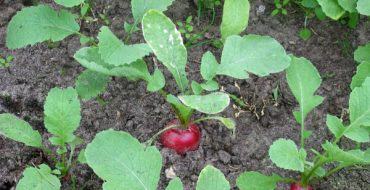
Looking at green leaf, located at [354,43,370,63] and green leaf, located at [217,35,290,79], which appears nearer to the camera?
green leaf, located at [217,35,290,79]

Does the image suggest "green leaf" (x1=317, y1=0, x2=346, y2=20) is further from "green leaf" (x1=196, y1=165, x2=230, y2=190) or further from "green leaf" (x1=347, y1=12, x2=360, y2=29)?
"green leaf" (x1=196, y1=165, x2=230, y2=190)

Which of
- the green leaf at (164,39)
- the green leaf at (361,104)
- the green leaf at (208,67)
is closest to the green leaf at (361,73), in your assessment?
the green leaf at (361,104)

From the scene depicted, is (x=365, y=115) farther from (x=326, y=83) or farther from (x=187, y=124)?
(x=187, y=124)

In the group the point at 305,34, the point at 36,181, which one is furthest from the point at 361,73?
the point at 36,181

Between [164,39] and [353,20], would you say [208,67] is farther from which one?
[353,20]

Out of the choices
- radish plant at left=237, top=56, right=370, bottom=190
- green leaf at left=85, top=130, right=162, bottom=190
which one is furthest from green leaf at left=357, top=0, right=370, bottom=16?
green leaf at left=85, top=130, right=162, bottom=190

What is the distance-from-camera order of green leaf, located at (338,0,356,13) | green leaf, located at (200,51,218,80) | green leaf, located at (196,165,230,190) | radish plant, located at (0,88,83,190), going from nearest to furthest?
green leaf, located at (196,165,230,190) → radish plant, located at (0,88,83,190) → green leaf, located at (200,51,218,80) → green leaf, located at (338,0,356,13)

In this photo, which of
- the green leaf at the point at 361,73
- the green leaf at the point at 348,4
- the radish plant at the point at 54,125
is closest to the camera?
the radish plant at the point at 54,125

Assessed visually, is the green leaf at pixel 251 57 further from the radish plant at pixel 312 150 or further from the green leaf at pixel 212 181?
the green leaf at pixel 212 181
